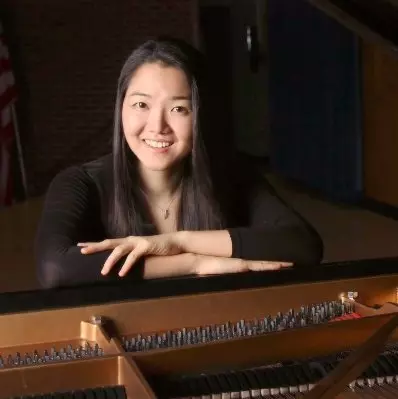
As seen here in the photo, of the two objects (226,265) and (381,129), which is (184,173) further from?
(381,129)

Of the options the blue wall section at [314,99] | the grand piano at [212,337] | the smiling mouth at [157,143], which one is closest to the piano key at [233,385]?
the grand piano at [212,337]

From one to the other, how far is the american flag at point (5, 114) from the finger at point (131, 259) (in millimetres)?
365

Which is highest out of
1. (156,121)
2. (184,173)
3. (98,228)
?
(156,121)

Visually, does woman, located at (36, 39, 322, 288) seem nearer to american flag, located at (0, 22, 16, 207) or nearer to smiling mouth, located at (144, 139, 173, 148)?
smiling mouth, located at (144, 139, 173, 148)

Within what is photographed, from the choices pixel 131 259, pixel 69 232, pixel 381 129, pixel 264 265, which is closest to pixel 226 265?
pixel 264 265

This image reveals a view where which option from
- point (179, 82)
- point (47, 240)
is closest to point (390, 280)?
point (179, 82)

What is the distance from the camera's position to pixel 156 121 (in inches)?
57.9

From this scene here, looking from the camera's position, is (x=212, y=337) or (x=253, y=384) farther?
(x=212, y=337)

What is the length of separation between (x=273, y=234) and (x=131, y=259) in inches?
13.0

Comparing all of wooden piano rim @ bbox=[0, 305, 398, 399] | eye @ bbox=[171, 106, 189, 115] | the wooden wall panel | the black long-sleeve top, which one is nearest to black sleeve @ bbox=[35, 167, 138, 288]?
the black long-sleeve top

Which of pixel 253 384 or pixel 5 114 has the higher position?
pixel 5 114

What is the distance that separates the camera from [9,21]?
5.16 ft

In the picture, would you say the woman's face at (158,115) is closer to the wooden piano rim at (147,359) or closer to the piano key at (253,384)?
the wooden piano rim at (147,359)

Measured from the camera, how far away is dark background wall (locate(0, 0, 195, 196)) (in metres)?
1.56
